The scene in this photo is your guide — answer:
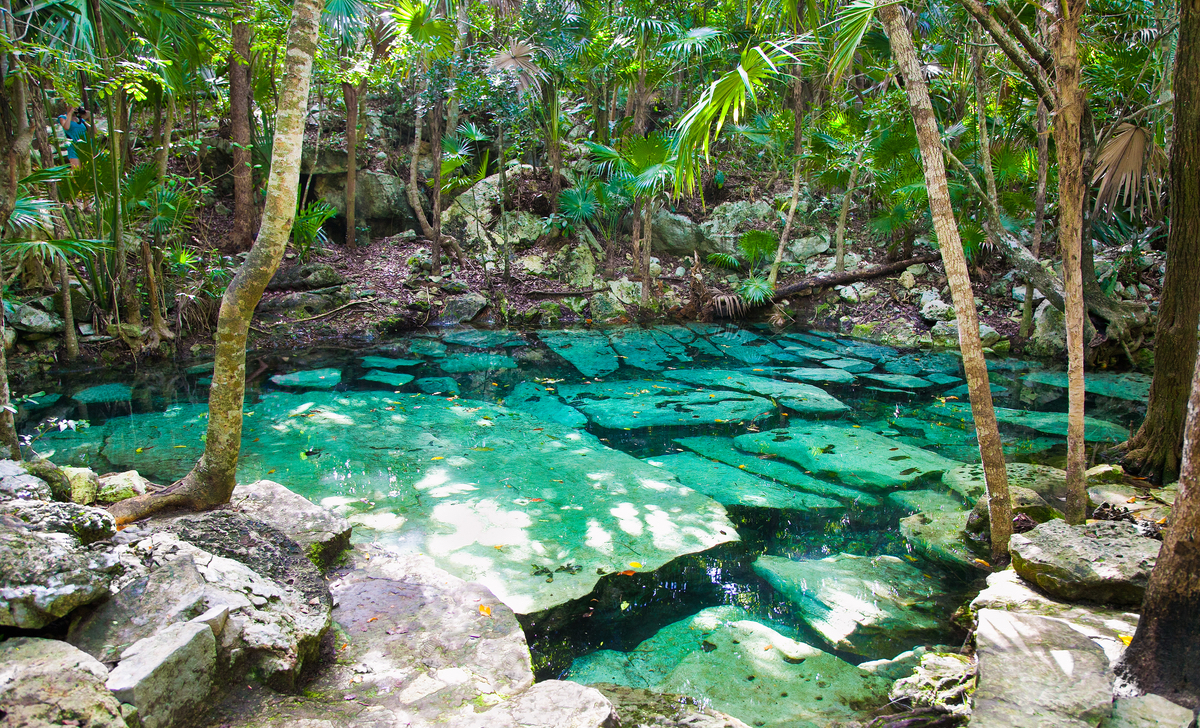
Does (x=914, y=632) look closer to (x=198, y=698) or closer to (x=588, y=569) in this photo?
(x=588, y=569)

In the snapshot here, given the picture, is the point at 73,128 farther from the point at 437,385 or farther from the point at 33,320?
the point at 437,385

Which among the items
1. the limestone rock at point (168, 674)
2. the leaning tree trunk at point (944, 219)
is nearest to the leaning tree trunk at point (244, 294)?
the limestone rock at point (168, 674)

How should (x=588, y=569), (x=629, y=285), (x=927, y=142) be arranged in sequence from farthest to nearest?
(x=629, y=285) < (x=588, y=569) < (x=927, y=142)

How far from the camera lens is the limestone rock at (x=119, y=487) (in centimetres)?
305

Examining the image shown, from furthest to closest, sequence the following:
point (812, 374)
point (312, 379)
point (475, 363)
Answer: point (475, 363), point (812, 374), point (312, 379)

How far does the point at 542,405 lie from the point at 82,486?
13.1 feet

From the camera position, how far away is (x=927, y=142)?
2.97 metres

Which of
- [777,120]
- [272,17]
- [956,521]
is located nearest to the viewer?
[956,521]

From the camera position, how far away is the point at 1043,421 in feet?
19.8

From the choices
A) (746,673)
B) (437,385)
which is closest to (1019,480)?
(746,673)

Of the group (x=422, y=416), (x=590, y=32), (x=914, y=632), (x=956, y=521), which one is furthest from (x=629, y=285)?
(x=914, y=632)

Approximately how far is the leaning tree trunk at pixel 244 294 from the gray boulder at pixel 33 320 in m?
6.38

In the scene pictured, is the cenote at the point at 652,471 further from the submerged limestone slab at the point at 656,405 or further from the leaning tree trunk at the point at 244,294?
the leaning tree trunk at the point at 244,294

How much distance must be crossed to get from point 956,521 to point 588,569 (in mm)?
2346
